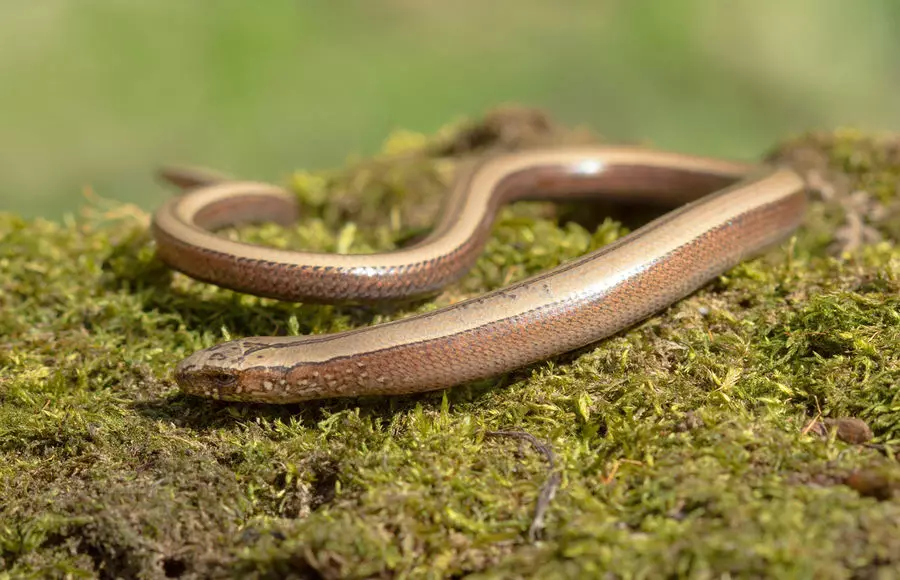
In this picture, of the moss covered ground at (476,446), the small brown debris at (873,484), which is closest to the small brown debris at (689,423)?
the moss covered ground at (476,446)

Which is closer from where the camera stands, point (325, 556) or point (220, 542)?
point (325, 556)

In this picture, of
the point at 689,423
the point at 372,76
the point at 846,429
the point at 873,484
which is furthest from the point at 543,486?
the point at 372,76

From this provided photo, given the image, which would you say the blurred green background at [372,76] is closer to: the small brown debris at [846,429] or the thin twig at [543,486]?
the thin twig at [543,486]

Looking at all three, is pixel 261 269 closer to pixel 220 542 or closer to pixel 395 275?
pixel 395 275

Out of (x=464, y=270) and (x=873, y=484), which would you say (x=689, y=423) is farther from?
(x=464, y=270)

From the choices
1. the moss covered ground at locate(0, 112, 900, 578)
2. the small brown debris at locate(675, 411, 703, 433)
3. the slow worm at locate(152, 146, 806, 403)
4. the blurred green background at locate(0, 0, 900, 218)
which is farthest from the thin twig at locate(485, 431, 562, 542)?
the blurred green background at locate(0, 0, 900, 218)

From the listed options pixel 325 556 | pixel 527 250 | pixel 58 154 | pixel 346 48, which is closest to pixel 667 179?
pixel 527 250

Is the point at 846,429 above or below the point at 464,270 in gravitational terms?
below
